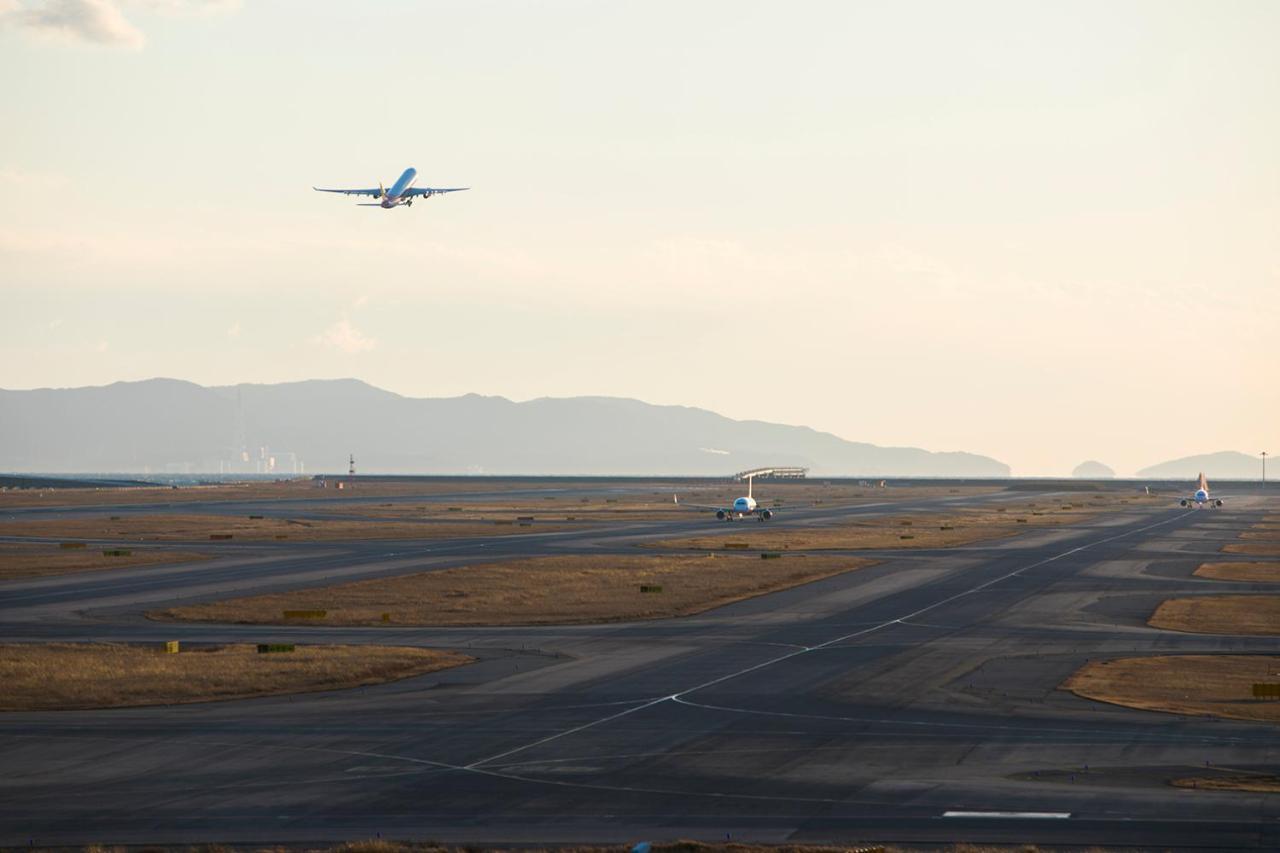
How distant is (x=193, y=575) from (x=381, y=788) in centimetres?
6437

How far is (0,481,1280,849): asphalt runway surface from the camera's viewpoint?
3112 cm

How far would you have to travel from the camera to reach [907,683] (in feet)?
166

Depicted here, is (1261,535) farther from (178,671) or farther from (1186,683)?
(178,671)

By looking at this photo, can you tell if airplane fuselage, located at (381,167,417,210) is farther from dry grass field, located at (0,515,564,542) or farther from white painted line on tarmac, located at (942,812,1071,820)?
white painted line on tarmac, located at (942,812,1071,820)

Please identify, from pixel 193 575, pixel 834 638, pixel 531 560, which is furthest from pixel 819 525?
pixel 834 638

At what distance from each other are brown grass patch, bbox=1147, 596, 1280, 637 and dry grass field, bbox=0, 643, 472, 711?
35425 mm

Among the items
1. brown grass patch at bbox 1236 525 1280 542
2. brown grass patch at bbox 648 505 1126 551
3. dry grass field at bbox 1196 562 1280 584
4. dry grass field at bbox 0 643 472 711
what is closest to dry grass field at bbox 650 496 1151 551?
brown grass patch at bbox 648 505 1126 551

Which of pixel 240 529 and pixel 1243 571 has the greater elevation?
pixel 240 529

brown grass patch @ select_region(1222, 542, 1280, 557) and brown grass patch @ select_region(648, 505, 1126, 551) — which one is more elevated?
brown grass patch @ select_region(648, 505, 1126, 551)

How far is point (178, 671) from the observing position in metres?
52.9

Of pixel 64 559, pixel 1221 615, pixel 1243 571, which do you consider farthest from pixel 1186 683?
pixel 64 559

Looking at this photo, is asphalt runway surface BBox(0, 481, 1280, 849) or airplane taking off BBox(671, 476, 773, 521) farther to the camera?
airplane taking off BBox(671, 476, 773, 521)

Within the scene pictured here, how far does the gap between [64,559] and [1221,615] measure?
8028 cm

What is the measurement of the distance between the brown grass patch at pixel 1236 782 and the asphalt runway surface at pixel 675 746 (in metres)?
0.63
